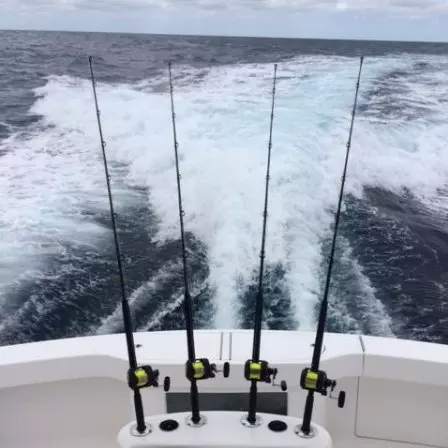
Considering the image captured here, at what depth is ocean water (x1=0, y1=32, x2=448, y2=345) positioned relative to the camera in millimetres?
3969

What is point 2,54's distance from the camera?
769 inches

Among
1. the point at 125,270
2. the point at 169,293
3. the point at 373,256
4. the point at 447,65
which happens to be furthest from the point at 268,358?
the point at 447,65

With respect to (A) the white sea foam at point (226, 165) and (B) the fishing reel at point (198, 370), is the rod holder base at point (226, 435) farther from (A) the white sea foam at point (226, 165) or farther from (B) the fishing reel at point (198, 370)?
(A) the white sea foam at point (226, 165)

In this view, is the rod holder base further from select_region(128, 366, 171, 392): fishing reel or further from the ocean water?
the ocean water

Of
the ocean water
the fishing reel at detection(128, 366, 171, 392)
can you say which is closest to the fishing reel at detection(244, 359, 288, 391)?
the fishing reel at detection(128, 366, 171, 392)

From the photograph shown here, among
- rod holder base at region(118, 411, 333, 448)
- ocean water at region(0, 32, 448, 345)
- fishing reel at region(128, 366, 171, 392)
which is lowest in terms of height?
ocean water at region(0, 32, 448, 345)

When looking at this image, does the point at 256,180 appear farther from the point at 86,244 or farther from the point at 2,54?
the point at 2,54

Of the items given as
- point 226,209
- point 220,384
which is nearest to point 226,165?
point 226,209

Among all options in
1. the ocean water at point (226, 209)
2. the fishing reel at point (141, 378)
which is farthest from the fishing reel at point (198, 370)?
the ocean water at point (226, 209)

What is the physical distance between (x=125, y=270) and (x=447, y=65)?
40.6 feet

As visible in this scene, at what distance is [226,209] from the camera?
5227 millimetres

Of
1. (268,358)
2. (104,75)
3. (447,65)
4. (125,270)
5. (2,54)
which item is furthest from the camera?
(2,54)

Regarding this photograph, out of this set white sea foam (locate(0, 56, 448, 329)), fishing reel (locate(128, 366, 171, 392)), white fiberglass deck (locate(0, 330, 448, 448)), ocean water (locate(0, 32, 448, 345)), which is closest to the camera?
fishing reel (locate(128, 366, 171, 392))

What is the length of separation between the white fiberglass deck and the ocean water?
1.68 m
